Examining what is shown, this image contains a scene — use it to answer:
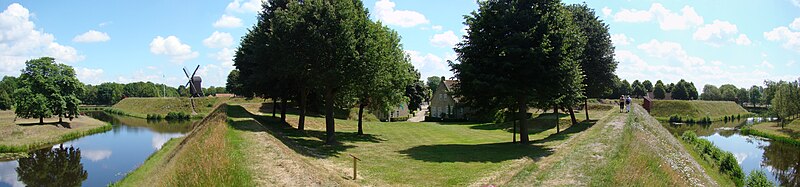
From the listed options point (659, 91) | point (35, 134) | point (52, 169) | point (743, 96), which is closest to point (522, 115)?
point (52, 169)

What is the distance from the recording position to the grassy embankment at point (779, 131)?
149 feet

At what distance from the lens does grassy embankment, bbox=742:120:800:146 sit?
4544cm

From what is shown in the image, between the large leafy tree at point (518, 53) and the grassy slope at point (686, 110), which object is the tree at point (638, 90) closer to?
the grassy slope at point (686, 110)

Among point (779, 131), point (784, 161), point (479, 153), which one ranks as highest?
point (479, 153)

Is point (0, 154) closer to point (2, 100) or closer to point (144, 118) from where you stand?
point (144, 118)

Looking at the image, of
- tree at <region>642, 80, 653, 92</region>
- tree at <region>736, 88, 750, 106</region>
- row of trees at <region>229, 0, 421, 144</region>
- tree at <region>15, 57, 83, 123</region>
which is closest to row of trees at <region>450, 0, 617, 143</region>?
row of trees at <region>229, 0, 421, 144</region>

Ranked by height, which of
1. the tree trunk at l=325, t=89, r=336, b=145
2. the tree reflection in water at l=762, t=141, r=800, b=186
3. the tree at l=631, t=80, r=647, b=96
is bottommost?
the tree reflection in water at l=762, t=141, r=800, b=186

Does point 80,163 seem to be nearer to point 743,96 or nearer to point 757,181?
point 757,181

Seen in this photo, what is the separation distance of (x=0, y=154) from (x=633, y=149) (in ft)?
140

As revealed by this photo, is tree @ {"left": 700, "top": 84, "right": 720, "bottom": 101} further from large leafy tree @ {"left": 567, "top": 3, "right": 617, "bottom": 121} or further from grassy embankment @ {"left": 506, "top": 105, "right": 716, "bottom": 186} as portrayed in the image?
grassy embankment @ {"left": 506, "top": 105, "right": 716, "bottom": 186}

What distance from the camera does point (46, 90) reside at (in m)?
52.5

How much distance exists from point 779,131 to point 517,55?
155 feet

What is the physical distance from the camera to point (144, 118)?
82.8 metres

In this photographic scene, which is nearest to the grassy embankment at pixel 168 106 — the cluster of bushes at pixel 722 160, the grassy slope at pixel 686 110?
the cluster of bushes at pixel 722 160
